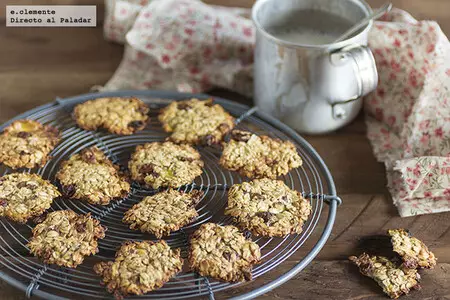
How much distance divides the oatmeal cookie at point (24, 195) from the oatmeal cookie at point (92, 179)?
0.04 metres

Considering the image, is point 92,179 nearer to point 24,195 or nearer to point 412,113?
point 24,195

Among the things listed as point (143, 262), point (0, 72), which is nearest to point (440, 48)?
point (143, 262)

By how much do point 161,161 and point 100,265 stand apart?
0.36 m

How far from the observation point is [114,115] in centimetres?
180

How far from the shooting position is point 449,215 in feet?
5.68

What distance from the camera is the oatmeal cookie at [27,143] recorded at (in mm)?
1669

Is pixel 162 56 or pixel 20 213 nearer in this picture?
pixel 20 213

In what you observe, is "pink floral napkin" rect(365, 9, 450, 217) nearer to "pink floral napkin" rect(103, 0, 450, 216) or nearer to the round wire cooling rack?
"pink floral napkin" rect(103, 0, 450, 216)

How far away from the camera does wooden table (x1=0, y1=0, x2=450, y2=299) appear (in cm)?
153

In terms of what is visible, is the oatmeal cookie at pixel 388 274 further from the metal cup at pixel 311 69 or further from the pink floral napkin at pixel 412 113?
the metal cup at pixel 311 69

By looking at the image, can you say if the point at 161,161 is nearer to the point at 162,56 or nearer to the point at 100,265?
the point at 100,265

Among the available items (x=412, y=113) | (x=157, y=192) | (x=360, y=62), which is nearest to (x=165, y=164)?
(x=157, y=192)

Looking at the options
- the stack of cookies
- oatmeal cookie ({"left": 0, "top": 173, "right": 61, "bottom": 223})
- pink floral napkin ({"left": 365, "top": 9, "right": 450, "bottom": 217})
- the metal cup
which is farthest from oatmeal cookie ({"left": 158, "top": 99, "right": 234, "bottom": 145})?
pink floral napkin ({"left": 365, "top": 9, "right": 450, "bottom": 217})

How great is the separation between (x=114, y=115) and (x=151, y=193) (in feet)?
0.97
